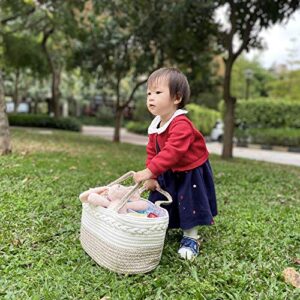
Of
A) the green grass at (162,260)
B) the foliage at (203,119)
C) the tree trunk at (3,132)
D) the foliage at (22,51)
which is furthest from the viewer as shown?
the foliage at (203,119)

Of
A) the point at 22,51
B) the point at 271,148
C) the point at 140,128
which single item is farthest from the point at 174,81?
the point at 140,128

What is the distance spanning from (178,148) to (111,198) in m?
0.48

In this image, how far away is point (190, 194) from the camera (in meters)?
2.60

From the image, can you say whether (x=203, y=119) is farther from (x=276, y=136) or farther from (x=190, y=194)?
(x=190, y=194)

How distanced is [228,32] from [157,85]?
744 centimetres

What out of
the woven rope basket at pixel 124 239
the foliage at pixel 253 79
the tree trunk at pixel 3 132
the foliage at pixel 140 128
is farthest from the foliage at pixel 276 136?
the woven rope basket at pixel 124 239

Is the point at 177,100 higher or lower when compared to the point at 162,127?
higher

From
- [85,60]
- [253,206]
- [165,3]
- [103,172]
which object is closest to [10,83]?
[85,60]

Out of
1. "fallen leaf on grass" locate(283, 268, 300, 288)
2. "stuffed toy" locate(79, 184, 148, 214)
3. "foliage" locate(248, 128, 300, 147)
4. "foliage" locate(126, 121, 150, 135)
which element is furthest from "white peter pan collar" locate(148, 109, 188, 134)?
"foliage" locate(126, 121, 150, 135)

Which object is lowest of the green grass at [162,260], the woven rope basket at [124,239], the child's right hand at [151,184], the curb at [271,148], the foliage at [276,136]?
the curb at [271,148]

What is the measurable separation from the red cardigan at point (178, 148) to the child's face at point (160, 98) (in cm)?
9

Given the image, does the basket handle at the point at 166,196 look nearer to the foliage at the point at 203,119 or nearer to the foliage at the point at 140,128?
the foliage at the point at 203,119

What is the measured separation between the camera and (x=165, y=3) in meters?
9.34

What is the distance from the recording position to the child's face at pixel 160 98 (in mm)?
2520
